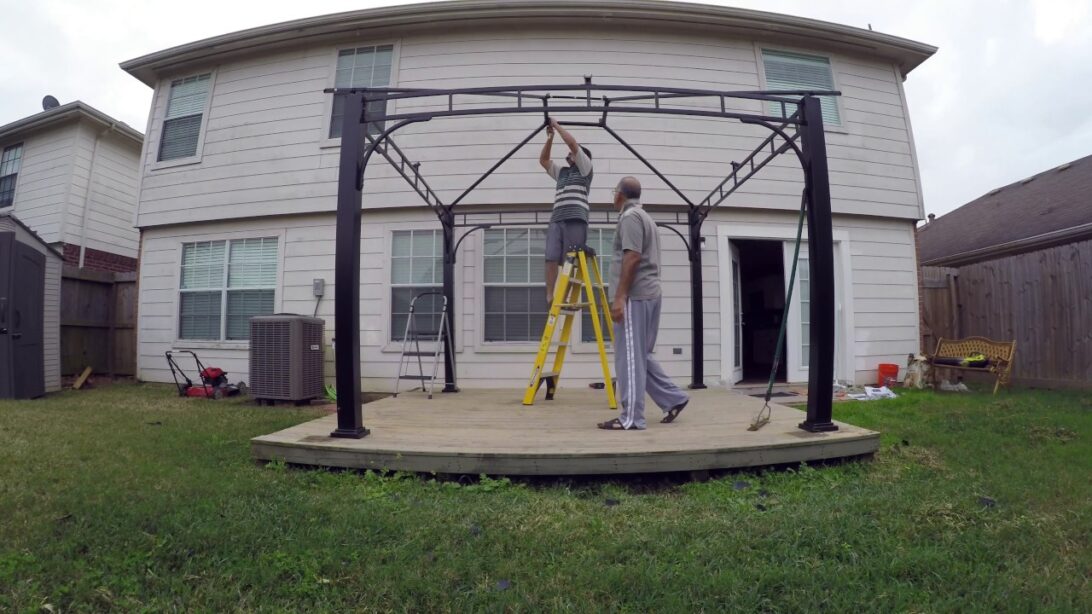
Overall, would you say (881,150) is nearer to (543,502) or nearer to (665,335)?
(665,335)

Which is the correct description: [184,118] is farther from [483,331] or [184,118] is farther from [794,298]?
[794,298]

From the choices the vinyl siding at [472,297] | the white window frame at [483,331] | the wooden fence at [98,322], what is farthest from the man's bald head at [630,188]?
the wooden fence at [98,322]

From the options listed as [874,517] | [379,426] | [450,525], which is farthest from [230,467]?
[874,517]

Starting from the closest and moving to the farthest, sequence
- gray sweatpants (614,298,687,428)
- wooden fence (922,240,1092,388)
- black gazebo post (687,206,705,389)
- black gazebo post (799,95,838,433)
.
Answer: black gazebo post (799,95,838,433) → gray sweatpants (614,298,687,428) → black gazebo post (687,206,705,389) → wooden fence (922,240,1092,388)

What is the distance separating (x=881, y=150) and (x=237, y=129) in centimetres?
874

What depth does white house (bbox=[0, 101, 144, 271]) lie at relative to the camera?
9.75 m

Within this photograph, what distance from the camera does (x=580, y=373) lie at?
A: 21.1ft

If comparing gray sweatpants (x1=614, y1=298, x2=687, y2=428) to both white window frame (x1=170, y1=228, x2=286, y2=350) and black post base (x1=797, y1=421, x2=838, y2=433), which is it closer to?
black post base (x1=797, y1=421, x2=838, y2=433)

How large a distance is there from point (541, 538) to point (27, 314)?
719 cm

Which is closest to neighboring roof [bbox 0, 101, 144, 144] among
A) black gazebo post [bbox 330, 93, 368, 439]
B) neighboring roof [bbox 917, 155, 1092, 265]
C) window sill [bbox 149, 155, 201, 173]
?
window sill [bbox 149, 155, 201, 173]

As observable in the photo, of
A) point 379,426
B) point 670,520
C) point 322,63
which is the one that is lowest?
point 670,520

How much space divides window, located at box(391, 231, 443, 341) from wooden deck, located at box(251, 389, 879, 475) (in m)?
2.87

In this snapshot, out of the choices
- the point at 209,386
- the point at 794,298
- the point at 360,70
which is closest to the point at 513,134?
the point at 360,70

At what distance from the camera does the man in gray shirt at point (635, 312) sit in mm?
3418
